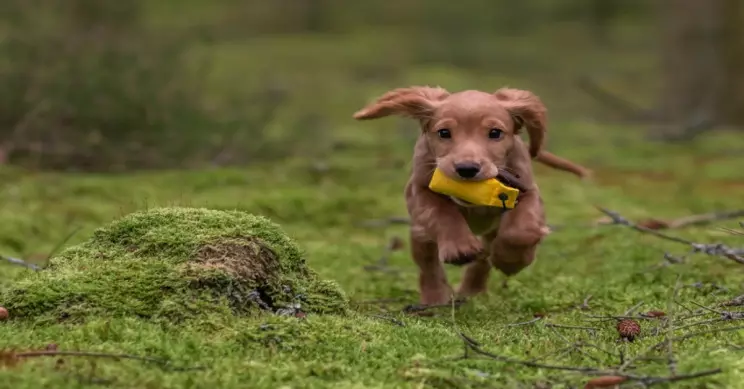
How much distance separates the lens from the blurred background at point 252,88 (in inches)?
356

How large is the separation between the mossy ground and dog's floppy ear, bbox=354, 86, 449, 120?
0.80 m

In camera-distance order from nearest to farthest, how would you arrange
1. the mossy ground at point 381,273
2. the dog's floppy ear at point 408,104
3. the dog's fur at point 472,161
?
the mossy ground at point 381,273 → the dog's fur at point 472,161 → the dog's floppy ear at point 408,104

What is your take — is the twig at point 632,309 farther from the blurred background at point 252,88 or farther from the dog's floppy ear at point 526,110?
the blurred background at point 252,88

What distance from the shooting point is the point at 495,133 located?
4352 mm

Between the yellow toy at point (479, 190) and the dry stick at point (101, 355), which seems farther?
the yellow toy at point (479, 190)

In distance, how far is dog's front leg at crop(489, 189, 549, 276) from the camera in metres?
4.37

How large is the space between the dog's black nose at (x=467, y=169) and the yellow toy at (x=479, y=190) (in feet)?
0.18

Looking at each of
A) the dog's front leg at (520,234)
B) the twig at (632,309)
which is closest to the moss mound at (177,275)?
the dog's front leg at (520,234)

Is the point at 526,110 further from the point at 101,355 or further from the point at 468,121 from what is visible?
the point at 101,355

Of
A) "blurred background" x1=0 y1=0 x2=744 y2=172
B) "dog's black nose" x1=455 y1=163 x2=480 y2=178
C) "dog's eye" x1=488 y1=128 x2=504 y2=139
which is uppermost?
"blurred background" x1=0 y1=0 x2=744 y2=172

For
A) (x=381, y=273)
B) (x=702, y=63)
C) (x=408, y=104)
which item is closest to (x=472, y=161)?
(x=408, y=104)

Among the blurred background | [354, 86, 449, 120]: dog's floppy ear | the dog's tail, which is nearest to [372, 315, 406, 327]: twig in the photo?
[354, 86, 449, 120]: dog's floppy ear

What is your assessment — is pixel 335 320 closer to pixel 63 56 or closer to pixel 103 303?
pixel 103 303

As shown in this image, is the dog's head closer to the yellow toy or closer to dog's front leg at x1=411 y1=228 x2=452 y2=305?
the yellow toy
